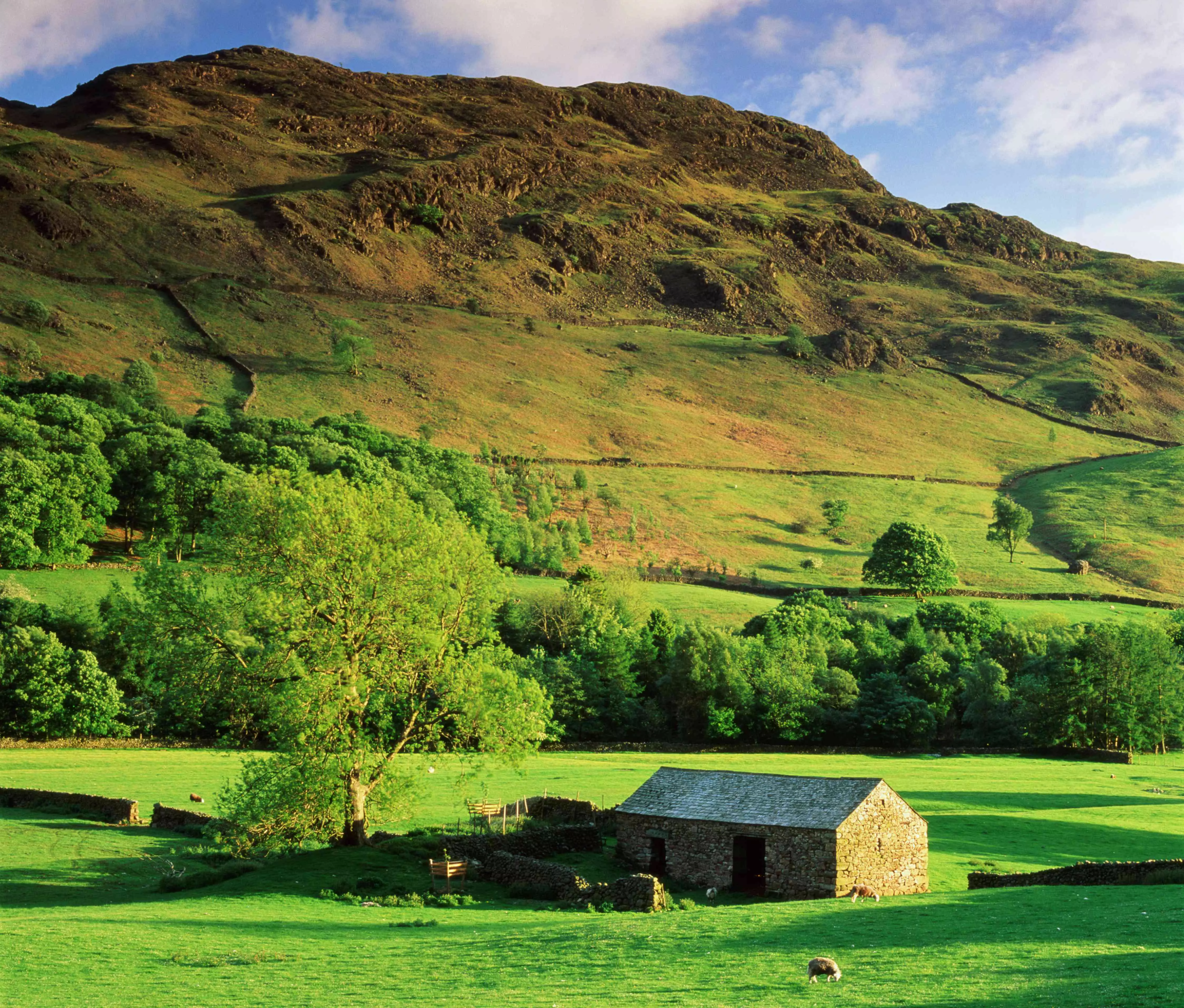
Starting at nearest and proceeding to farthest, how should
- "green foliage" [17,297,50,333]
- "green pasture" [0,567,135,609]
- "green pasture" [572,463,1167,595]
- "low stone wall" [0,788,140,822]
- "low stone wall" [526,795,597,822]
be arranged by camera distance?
"low stone wall" [0,788,140,822]
"low stone wall" [526,795,597,822]
"green pasture" [0,567,135,609]
"green pasture" [572,463,1167,595]
"green foliage" [17,297,50,333]

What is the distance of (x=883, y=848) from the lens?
36.1m

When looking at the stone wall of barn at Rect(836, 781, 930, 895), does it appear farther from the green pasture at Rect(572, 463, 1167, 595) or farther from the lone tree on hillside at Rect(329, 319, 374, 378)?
the lone tree on hillside at Rect(329, 319, 374, 378)

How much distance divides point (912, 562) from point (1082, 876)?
3438 inches

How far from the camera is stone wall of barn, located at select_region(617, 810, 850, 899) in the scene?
35.4m

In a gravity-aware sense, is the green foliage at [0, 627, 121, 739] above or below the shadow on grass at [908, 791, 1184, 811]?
above

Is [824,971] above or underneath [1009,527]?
underneath

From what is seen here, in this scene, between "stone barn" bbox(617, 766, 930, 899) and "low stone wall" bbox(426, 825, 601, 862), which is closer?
"stone barn" bbox(617, 766, 930, 899)

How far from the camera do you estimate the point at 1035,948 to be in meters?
23.5

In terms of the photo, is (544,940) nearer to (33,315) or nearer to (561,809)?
(561,809)

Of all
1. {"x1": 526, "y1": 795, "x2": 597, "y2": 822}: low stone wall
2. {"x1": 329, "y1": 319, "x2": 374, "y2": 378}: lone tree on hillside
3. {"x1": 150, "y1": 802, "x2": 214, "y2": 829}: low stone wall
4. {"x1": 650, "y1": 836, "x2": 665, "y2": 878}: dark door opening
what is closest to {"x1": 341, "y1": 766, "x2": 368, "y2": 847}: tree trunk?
{"x1": 150, "y1": 802, "x2": 214, "y2": 829}: low stone wall

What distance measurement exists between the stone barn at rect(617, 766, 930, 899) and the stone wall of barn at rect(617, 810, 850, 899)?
3cm

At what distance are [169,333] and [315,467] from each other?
63238mm

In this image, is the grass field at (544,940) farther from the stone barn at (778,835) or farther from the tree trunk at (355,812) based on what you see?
the stone barn at (778,835)

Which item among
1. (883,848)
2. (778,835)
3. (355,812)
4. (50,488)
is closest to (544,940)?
(778,835)
